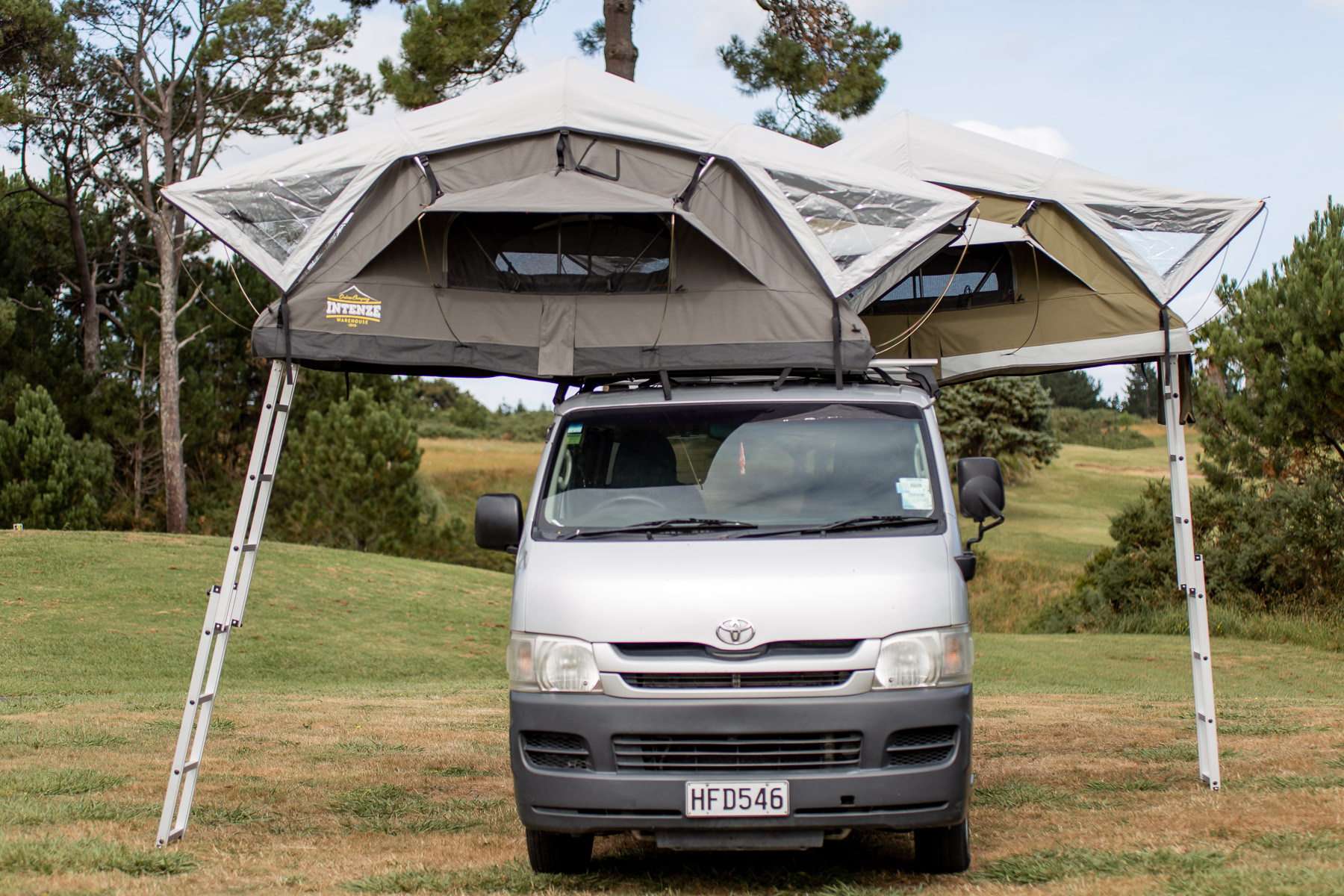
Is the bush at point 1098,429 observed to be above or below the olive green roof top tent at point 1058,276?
above

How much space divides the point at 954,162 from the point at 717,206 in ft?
9.22

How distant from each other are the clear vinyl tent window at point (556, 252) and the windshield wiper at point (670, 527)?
58.7 inches

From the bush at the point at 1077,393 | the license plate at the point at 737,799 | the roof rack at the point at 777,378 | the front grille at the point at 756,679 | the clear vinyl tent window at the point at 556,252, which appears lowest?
the license plate at the point at 737,799

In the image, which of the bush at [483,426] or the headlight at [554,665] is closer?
the headlight at [554,665]

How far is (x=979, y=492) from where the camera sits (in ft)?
18.2

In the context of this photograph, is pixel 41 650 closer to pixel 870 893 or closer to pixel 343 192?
pixel 343 192

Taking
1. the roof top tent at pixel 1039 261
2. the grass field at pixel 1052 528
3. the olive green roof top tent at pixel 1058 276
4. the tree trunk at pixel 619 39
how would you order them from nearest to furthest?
the olive green roof top tent at pixel 1058 276 < the roof top tent at pixel 1039 261 < the tree trunk at pixel 619 39 < the grass field at pixel 1052 528

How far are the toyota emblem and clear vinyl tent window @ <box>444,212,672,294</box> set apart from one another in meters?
2.19

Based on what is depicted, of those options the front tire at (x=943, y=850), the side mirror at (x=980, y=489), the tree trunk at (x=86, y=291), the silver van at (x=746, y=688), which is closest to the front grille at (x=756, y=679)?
the silver van at (x=746, y=688)

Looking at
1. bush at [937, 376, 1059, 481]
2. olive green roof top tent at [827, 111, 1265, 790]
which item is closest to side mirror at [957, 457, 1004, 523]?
olive green roof top tent at [827, 111, 1265, 790]

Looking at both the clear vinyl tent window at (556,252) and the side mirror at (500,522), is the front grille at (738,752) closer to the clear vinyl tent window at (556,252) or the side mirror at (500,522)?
the side mirror at (500,522)

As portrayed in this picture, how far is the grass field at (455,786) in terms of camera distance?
5180 mm

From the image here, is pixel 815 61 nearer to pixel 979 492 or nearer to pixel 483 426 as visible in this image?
pixel 979 492

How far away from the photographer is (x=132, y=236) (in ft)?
122
